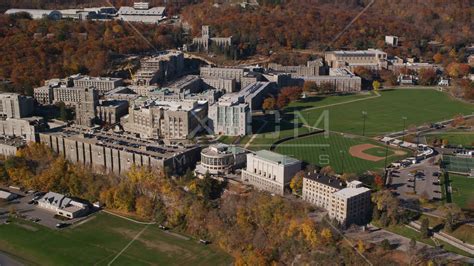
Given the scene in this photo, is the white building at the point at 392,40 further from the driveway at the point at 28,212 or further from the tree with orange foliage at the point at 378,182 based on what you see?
the driveway at the point at 28,212

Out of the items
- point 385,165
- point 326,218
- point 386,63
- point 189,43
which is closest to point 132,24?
point 189,43

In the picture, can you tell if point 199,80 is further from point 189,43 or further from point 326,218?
point 326,218

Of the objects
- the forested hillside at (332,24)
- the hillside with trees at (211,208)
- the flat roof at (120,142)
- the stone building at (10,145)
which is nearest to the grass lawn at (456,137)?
the hillside with trees at (211,208)

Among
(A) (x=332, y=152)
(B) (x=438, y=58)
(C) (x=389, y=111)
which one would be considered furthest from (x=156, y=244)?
(B) (x=438, y=58)

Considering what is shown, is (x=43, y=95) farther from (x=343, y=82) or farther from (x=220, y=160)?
(x=343, y=82)

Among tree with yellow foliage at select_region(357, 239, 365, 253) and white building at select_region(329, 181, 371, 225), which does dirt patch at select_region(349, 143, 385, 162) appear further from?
tree with yellow foliage at select_region(357, 239, 365, 253)
